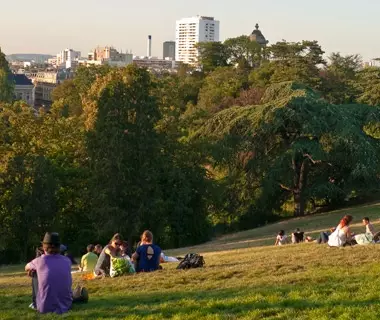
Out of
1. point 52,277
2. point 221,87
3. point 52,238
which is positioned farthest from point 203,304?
point 221,87

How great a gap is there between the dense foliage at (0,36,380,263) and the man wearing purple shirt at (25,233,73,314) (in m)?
19.9

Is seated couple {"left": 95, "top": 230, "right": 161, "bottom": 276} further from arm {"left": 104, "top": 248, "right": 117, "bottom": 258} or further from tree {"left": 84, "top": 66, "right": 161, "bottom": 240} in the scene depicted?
tree {"left": 84, "top": 66, "right": 161, "bottom": 240}

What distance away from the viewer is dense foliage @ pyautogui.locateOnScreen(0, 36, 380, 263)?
29.4m

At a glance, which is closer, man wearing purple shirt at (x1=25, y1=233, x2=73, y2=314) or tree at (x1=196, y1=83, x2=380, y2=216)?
man wearing purple shirt at (x1=25, y1=233, x2=73, y2=314)

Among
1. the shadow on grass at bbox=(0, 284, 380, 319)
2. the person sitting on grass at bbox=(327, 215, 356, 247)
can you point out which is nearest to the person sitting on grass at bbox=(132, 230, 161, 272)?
A: the shadow on grass at bbox=(0, 284, 380, 319)

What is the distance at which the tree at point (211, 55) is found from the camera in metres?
81.6

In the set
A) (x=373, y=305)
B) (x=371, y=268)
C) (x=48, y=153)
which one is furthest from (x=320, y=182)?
(x=373, y=305)

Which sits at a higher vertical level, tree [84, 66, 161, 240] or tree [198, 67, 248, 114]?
tree [198, 67, 248, 114]

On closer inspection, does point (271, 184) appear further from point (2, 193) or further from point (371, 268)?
point (371, 268)

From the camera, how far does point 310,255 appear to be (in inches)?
548

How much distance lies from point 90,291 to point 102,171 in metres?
18.1

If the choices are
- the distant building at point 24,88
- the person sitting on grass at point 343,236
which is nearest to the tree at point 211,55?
the person sitting on grass at point 343,236

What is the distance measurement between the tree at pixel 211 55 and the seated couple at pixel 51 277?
73.6m

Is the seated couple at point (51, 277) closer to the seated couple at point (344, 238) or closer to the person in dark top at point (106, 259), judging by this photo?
the person in dark top at point (106, 259)
